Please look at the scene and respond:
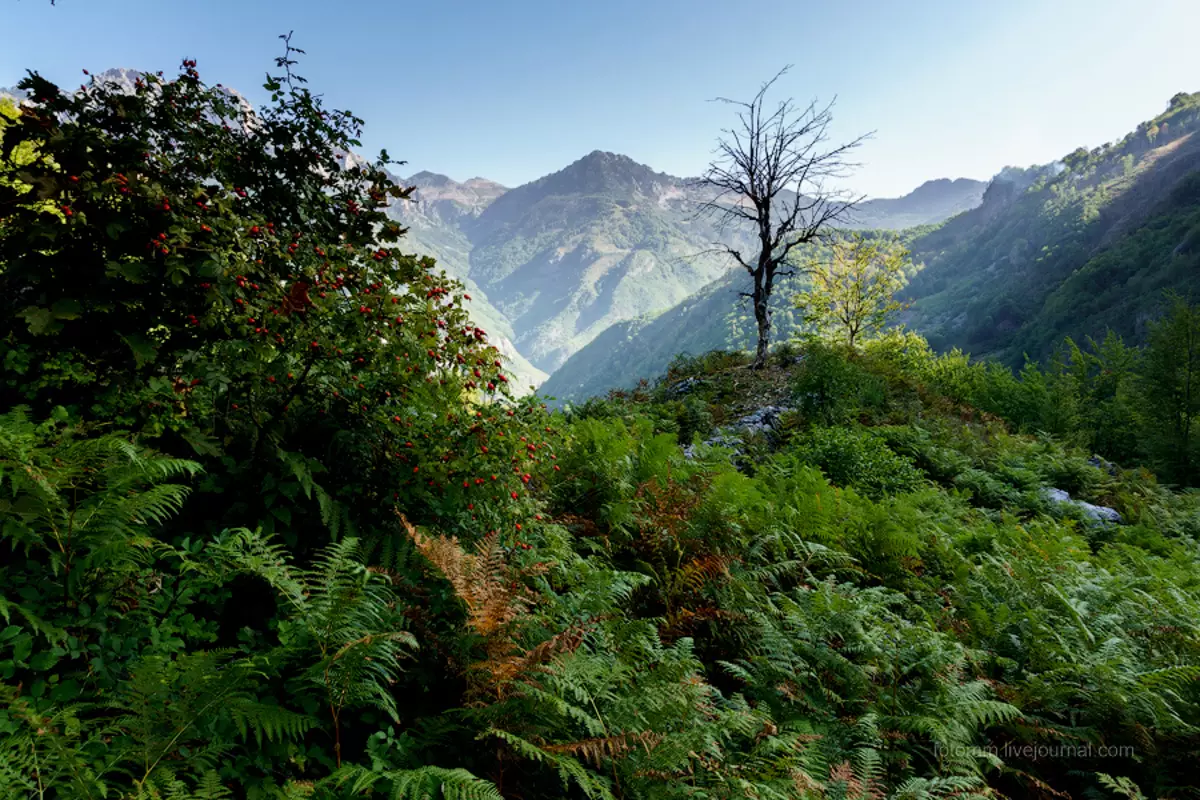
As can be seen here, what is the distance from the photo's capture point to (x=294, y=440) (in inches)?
123

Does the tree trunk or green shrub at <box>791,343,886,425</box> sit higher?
the tree trunk

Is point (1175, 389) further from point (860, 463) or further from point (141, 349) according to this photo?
point (141, 349)

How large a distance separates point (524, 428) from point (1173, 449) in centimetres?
1541

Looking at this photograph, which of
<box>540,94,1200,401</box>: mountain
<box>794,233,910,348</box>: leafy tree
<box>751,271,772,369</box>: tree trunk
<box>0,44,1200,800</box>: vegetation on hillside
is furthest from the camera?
<box>540,94,1200,401</box>: mountain

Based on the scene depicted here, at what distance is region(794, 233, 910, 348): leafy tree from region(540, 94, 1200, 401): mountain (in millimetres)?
17734

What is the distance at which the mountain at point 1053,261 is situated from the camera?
81.0m

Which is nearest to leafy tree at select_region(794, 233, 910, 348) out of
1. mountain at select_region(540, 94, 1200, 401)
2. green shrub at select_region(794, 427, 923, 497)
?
mountain at select_region(540, 94, 1200, 401)

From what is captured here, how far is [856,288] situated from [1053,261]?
128 metres

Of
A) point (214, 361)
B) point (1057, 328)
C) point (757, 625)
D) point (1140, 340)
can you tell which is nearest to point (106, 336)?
point (214, 361)

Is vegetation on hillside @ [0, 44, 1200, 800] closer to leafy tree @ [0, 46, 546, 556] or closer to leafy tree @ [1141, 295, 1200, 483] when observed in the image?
leafy tree @ [0, 46, 546, 556]

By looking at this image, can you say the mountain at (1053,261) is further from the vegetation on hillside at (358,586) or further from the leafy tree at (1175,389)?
the vegetation on hillside at (358,586)

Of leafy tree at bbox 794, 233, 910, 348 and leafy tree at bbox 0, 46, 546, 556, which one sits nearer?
leafy tree at bbox 0, 46, 546, 556

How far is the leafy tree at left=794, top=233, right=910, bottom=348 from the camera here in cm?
2542

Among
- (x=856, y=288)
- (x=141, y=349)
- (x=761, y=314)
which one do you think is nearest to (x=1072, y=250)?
(x=856, y=288)
